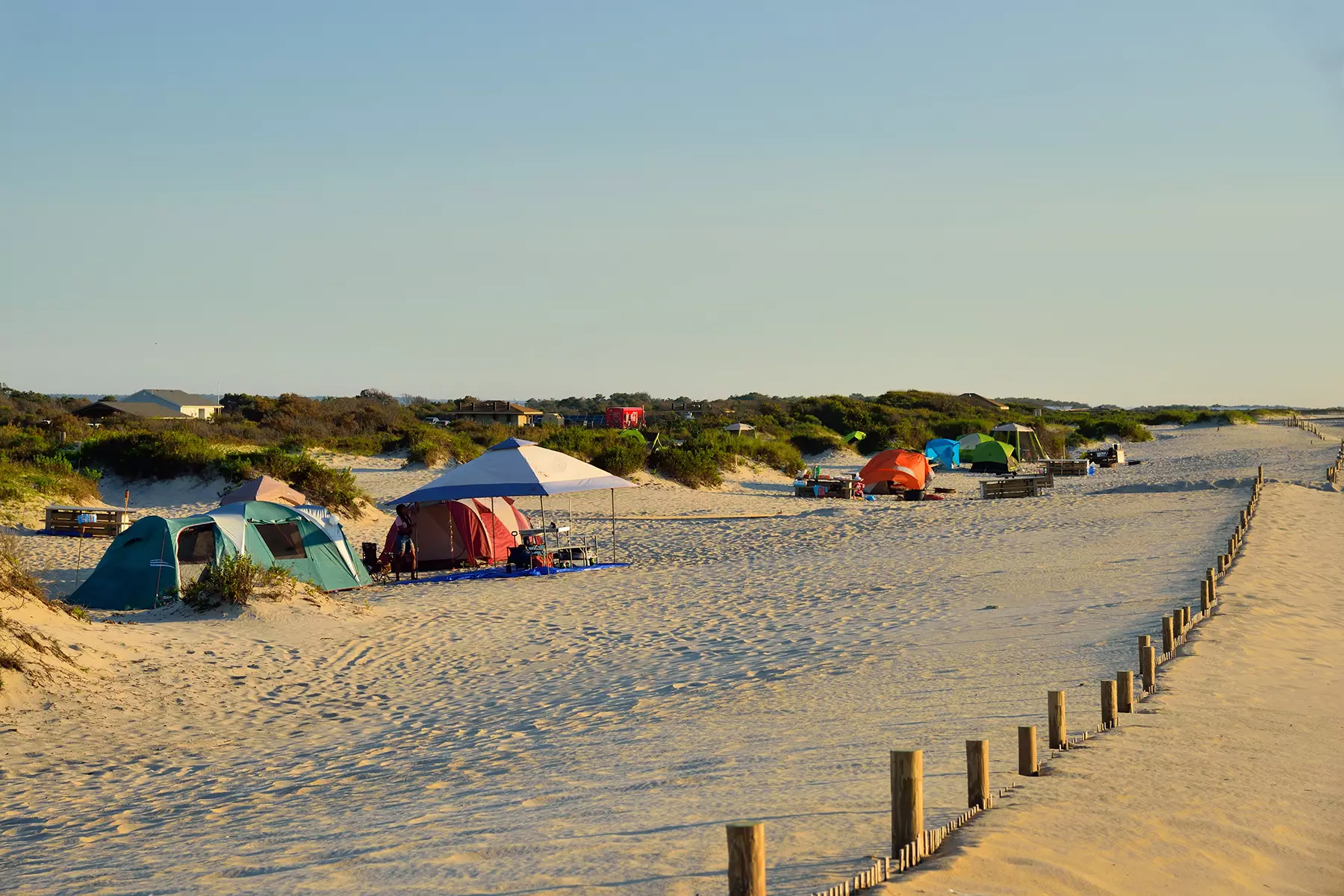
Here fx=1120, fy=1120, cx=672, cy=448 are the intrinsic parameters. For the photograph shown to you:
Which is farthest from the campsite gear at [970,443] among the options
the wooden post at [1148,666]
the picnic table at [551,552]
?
the wooden post at [1148,666]

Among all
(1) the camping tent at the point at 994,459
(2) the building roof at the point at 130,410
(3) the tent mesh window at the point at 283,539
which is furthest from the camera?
(2) the building roof at the point at 130,410

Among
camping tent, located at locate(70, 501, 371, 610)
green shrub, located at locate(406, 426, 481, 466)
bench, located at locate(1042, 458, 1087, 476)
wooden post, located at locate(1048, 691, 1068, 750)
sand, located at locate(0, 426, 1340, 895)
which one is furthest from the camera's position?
bench, located at locate(1042, 458, 1087, 476)

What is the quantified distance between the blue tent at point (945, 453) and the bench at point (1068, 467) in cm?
426

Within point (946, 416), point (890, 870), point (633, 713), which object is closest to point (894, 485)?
point (633, 713)

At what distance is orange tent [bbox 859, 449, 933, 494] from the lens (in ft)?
103

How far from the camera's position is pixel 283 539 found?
1553 centimetres

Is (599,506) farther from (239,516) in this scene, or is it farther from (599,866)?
(599,866)

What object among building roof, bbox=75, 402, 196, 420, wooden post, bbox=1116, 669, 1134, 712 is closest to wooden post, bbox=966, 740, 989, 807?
wooden post, bbox=1116, 669, 1134, 712

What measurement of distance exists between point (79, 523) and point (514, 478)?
8612 mm

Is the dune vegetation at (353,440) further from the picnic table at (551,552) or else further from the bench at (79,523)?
the picnic table at (551,552)

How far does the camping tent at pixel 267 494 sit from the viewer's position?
18.4 metres

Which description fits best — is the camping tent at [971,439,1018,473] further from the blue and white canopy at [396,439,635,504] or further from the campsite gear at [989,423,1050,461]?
the blue and white canopy at [396,439,635,504]

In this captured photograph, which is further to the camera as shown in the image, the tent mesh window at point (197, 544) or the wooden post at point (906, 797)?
the tent mesh window at point (197, 544)

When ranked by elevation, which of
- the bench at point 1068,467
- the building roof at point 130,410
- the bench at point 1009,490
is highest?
the building roof at point 130,410
